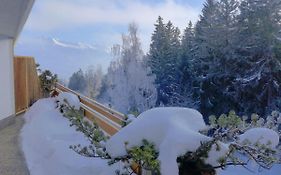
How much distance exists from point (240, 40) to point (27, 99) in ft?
37.9

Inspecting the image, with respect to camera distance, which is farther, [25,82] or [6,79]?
[25,82]

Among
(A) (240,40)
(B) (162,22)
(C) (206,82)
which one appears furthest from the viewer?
(B) (162,22)

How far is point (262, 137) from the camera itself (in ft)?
4.69

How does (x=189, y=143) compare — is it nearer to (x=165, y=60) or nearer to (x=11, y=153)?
(x=11, y=153)

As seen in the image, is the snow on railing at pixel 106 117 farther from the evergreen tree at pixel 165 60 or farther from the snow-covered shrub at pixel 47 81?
the evergreen tree at pixel 165 60

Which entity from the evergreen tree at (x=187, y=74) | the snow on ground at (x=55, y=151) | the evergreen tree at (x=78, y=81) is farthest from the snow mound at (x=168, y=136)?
the evergreen tree at (x=78, y=81)

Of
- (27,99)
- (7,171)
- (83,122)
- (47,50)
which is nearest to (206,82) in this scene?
(27,99)

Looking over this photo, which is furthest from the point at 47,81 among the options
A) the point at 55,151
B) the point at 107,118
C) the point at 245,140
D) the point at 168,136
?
the point at 245,140

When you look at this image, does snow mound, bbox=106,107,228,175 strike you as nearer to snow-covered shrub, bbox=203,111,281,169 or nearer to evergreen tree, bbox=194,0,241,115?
snow-covered shrub, bbox=203,111,281,169

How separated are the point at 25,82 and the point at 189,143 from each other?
23.9 ft

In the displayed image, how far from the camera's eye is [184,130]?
143 cm

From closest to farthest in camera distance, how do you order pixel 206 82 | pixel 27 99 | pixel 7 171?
pixel 7 171 < pixel 27 99 < pixel 206 82

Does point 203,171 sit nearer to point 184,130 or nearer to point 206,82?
point 184,130

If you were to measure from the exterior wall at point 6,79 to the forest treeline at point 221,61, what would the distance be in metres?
11.5
